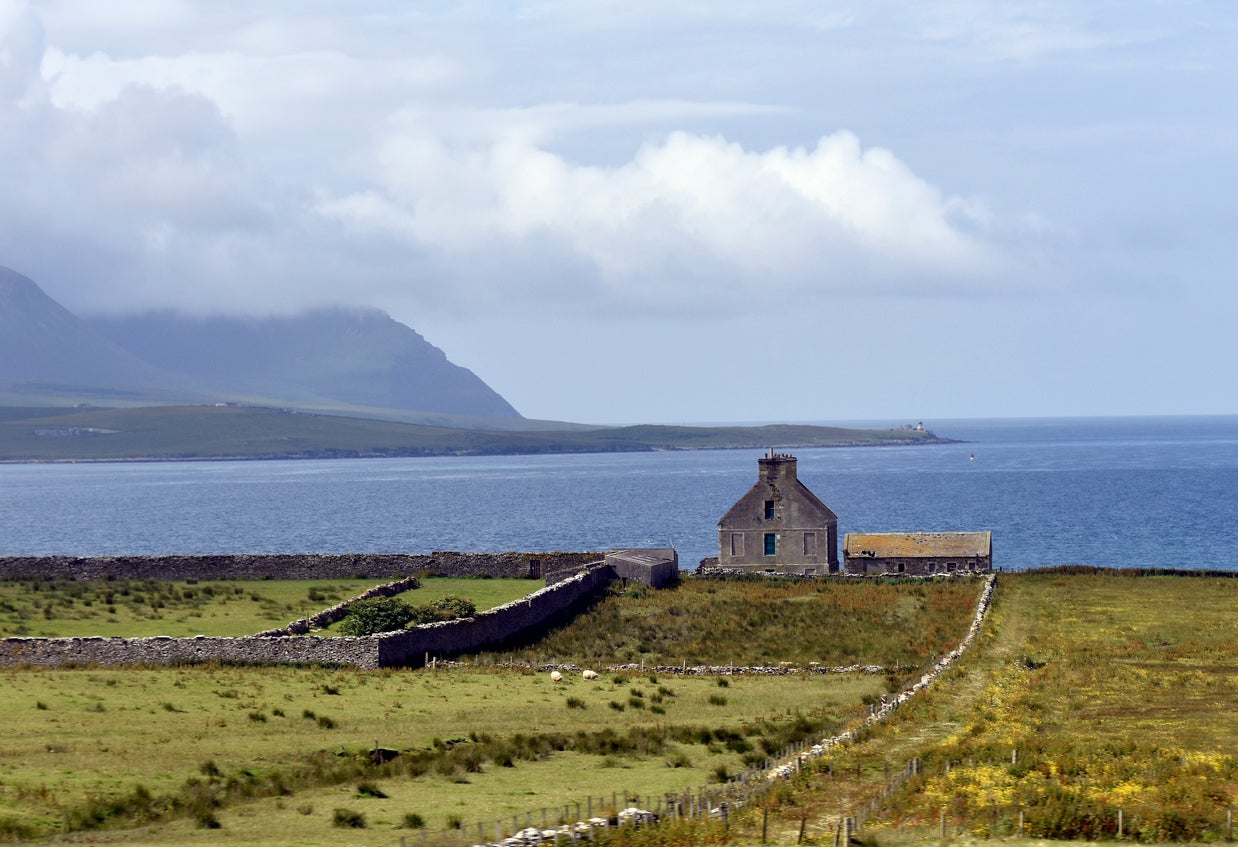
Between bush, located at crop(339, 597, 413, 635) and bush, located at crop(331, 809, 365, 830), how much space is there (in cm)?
2397

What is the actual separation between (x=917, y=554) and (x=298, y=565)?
30449 millimetres

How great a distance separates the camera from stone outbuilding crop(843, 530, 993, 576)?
77312mm

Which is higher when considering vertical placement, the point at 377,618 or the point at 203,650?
the point at 377,618

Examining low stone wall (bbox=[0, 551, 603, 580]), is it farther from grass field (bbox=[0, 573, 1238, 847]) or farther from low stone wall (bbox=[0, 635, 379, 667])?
low stone wall (bbox=[0, 635, 379, 667])

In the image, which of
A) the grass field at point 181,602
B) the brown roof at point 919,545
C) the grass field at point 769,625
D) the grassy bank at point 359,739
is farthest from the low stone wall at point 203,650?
the brown roof at point 919,545

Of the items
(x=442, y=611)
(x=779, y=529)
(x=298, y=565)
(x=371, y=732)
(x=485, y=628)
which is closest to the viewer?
(x=371, y=732)

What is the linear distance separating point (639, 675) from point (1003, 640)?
13528 millimetres

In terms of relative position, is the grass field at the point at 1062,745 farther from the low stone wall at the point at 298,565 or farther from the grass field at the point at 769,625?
the low stone wall at the point at 298,565

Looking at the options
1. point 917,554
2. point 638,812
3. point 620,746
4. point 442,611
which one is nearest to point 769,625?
point 442,611

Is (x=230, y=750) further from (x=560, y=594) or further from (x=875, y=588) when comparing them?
(x=875, y=588)

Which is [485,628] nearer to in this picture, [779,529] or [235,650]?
[235,650]

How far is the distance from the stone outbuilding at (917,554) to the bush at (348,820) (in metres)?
53.1

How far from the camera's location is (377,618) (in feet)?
167

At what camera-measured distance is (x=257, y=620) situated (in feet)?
179
